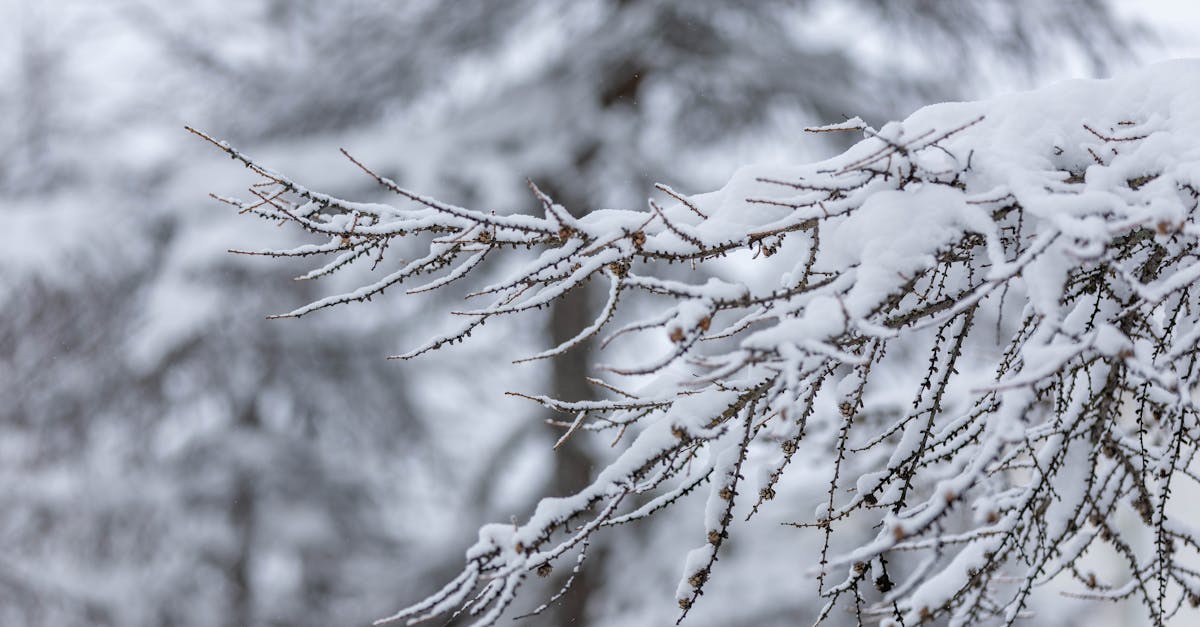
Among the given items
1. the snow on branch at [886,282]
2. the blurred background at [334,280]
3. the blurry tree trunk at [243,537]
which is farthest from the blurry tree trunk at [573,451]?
the snow on branch at [886,282]

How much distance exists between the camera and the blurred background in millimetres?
5836

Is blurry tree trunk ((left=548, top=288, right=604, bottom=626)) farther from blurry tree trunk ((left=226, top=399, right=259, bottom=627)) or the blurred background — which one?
blurry tree trunk ((left=226, top=399, right=259, bottom=627))

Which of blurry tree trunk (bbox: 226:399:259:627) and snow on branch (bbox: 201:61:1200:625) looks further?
blurry tree trunk (bbox: 226:399:259:627)

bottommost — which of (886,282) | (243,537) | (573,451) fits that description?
(886,282)

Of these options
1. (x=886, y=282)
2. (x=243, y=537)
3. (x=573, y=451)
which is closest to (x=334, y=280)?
(x=573, y=451)

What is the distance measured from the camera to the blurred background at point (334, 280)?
5.84 m

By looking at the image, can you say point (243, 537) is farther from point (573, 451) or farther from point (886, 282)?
point (886, 282)

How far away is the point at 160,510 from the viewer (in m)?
8.42

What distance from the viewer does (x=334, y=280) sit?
703cm

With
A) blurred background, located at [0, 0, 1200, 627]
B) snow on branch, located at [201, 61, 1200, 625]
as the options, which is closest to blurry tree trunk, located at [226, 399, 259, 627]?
blurred background, located at [0, 0, 1200, 627]

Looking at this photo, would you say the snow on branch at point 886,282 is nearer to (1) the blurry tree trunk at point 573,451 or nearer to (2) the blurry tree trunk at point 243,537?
(1) the blurry tree trunk at point 573,451

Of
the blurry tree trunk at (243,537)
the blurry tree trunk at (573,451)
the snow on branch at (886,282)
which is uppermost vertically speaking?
the blurry tree trunk at (243,537)

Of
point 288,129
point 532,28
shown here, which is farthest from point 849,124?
point 288,129

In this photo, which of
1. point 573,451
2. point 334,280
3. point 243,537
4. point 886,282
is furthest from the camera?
point 243,537
